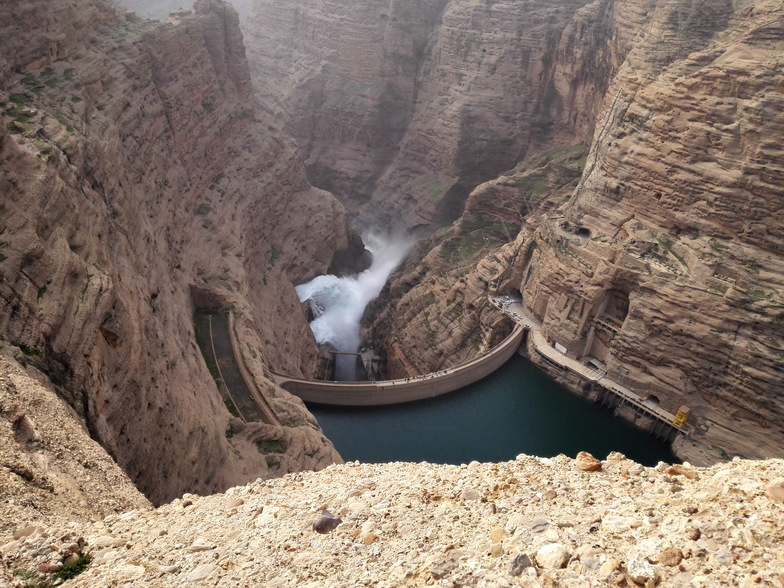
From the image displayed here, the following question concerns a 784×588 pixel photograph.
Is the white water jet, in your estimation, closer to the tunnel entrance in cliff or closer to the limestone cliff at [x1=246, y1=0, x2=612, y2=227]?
the limestone cliff at [x1=246, y1=0, x2=612, y2=227]

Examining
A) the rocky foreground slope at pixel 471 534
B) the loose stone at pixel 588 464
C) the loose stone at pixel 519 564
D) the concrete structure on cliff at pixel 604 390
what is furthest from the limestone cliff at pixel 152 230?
the concrete structure on cliff at pixel 604 390

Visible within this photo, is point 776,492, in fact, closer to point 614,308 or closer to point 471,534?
point 471,534

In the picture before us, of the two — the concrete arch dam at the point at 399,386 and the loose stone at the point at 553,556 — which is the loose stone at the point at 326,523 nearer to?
the loose stone at the point at 553,556

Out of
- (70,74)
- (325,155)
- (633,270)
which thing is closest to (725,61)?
(633,270)

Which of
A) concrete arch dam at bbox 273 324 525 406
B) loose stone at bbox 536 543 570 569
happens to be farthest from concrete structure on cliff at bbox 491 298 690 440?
loose stone at bbox 536 543 570 569

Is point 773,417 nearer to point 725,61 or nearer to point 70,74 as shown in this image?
point 725,61

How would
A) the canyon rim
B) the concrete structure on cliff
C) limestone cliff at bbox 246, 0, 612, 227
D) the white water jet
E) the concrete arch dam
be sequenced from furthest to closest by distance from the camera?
limestone cliff at bbox 246, 0, 612, 227 → the white water jet → the concrete arch dam → the concrete structure on cliff → the canyon rim

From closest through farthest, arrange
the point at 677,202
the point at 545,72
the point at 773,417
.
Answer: the point at 773,417
the point at 677,202
the point at 545,72

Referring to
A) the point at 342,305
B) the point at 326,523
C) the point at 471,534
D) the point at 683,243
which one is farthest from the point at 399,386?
the point at 471,534

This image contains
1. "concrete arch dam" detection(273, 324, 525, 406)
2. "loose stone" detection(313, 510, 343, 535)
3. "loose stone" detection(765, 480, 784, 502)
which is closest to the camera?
"loose stone" detection(765, 480, 784, 502)
